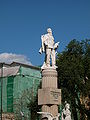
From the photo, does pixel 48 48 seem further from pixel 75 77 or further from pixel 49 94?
pixel 75 77

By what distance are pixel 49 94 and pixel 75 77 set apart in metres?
17.9

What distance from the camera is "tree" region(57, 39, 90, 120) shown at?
36.9 m

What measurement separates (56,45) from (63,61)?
18120 millimetres

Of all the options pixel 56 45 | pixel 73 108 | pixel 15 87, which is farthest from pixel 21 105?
pixel 56 45

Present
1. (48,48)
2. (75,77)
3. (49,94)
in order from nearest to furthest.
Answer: (49,94), (48,48), (75,77)

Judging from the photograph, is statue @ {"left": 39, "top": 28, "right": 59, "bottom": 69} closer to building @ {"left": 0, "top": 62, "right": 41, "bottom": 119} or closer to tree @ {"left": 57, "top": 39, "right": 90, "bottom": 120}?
tree @ {"left": 57, "top": 39, "right": 90, "bottom": 120}

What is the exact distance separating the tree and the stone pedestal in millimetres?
16686

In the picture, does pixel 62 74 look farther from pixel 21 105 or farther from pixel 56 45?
pixel 56 45

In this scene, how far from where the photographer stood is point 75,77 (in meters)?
36.9

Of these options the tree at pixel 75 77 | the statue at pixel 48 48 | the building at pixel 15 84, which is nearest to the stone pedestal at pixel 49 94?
the statue at pixel 48 48

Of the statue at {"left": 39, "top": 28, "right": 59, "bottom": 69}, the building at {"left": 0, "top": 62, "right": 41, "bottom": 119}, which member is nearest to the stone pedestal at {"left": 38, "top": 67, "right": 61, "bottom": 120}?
the statue at {"left": 39, "top": 28, "right": 59, "bottom": 69}

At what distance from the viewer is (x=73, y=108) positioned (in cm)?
3888

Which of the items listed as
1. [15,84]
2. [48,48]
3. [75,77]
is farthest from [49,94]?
[15,84]

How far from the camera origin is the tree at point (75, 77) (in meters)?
36.9
